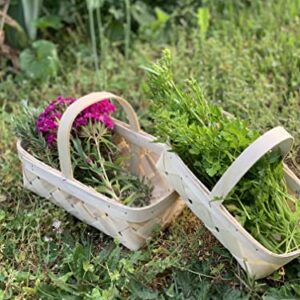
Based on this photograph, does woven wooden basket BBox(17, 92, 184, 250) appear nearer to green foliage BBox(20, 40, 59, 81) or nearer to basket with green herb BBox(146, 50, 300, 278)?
basket with green herb BBox(146, 50, 300, 278)

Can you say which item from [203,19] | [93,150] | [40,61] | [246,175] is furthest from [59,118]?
[203,19]

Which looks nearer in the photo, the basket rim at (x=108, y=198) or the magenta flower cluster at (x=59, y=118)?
the basket rim at (x=108, y=198)

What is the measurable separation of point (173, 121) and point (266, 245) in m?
0.36

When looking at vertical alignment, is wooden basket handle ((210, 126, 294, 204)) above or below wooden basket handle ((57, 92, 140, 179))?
above

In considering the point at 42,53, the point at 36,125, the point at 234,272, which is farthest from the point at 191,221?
the point at 42,53

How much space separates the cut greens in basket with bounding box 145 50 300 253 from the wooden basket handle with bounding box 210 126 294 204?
0.05 metres

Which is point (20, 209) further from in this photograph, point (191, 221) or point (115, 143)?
point (191, 221)

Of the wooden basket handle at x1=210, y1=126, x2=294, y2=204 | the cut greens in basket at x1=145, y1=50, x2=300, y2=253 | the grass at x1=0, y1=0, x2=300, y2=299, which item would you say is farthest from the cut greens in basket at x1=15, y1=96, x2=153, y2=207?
the wooden basket handle at x1=210, y1=126, x2=294, y2=204

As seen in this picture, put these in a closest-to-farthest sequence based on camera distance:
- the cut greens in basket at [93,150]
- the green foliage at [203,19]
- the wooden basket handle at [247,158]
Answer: the wooden basket handle at [247,158] → the cut greens in basket at [93,150] → the green foliage at [203,19]

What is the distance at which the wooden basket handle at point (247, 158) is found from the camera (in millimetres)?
1483

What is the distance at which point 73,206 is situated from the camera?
1.86 m

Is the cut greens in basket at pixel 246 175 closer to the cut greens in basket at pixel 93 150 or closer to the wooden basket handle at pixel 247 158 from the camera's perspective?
the wooden basket handle at pixel 247 158

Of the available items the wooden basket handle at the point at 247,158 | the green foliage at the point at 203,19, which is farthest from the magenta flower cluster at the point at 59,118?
the green foliage at the point at 203,19

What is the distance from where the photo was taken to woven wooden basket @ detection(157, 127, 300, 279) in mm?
1494
